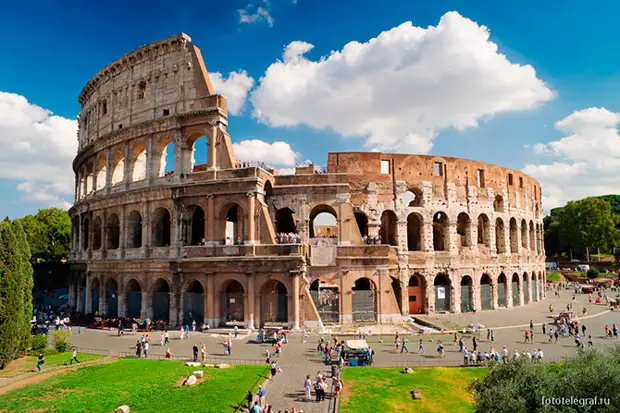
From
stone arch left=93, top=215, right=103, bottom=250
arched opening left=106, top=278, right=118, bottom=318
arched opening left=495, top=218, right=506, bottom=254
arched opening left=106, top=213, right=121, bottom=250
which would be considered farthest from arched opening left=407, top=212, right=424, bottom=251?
stone arch left=93, top=215, right=103, bottom=250

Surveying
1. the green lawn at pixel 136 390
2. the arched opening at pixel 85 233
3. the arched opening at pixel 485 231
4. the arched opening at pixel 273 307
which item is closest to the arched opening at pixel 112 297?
the arched opening at pixel 85 233

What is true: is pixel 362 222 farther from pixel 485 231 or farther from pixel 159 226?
pixel 159 226

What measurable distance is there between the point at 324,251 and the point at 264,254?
4.88m

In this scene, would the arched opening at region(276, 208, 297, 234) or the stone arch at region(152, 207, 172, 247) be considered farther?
the arched opening at region(276, 208, 297, 234)

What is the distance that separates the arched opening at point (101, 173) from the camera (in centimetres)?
3928

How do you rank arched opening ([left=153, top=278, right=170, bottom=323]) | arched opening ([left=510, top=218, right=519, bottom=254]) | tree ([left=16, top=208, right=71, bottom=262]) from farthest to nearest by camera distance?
1. tree ([left=16, top=208, right=71, bottom=262])
2. arched opening ([left=510, top=218, right=519, bottom=254])
3. arched opening ([left=153, top=278, right=170, bottom=323])

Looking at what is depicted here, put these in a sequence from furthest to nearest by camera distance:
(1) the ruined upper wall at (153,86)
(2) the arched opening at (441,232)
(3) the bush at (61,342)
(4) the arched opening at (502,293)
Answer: (4) the arched opening at (502,293), (2) the arched opening at (441,232), (1) the ruined upper wall at (153,86), (3) the bush at (61,342)

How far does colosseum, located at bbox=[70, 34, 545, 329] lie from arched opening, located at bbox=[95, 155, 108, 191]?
10cm

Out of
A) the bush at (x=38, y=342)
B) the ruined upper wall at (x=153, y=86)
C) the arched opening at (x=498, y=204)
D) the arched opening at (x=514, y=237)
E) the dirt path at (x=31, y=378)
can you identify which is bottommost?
the dirt path at (x=31, y=378)

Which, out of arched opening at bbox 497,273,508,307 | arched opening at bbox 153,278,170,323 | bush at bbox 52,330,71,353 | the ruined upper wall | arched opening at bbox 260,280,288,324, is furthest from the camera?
arched opening at bbox 497,273,508,307

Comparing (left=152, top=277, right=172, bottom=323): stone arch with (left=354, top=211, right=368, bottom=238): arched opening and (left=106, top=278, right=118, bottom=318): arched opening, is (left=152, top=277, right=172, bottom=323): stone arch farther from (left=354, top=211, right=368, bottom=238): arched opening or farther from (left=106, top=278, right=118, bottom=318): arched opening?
(left=354, top=211, right=368, bottom=238): arched opening

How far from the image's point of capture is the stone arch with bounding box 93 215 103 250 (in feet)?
127

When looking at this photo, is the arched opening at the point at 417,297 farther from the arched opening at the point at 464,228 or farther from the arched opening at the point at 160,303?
the arched opening at the point at 160,303

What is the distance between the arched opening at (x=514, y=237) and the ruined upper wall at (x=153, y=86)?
3156cm
